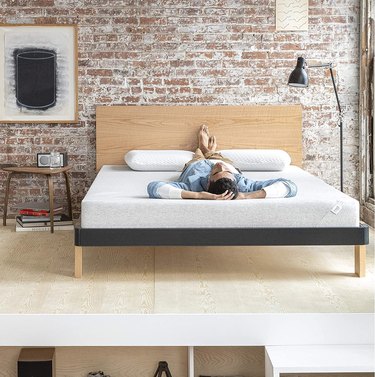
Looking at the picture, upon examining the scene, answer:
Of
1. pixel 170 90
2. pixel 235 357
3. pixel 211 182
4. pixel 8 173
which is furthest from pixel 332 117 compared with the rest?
pixel 235 357

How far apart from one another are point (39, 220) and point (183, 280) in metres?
1.96

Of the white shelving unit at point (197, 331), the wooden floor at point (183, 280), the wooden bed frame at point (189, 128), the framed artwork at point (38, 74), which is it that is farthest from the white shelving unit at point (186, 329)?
the framed artwork at point (38, 74)

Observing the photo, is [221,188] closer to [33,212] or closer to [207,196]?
[207,196]

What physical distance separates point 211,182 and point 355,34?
8.62 feet

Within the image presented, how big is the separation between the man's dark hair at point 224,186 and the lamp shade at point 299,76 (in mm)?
1761

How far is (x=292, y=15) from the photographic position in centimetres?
599

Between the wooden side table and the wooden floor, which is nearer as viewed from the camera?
the wooden floor

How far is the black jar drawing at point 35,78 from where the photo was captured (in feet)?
19.6

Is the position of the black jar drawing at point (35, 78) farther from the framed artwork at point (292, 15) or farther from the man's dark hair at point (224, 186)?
the man's dark hair at point (224, 186)

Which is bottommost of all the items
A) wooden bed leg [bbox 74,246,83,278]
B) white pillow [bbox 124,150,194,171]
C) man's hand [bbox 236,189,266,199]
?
wooden bed leg [bbox 74,246,83,278]

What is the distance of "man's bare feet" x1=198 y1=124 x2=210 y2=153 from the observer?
19.4ft

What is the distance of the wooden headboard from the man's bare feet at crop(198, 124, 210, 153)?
6cm

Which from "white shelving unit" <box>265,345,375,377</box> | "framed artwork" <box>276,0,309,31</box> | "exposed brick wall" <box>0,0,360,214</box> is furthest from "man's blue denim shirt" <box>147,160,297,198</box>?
"framed artwork" <box>276,0,309,31</box>

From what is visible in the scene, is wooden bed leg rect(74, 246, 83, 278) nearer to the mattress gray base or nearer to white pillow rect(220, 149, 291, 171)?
the mattress gray base
